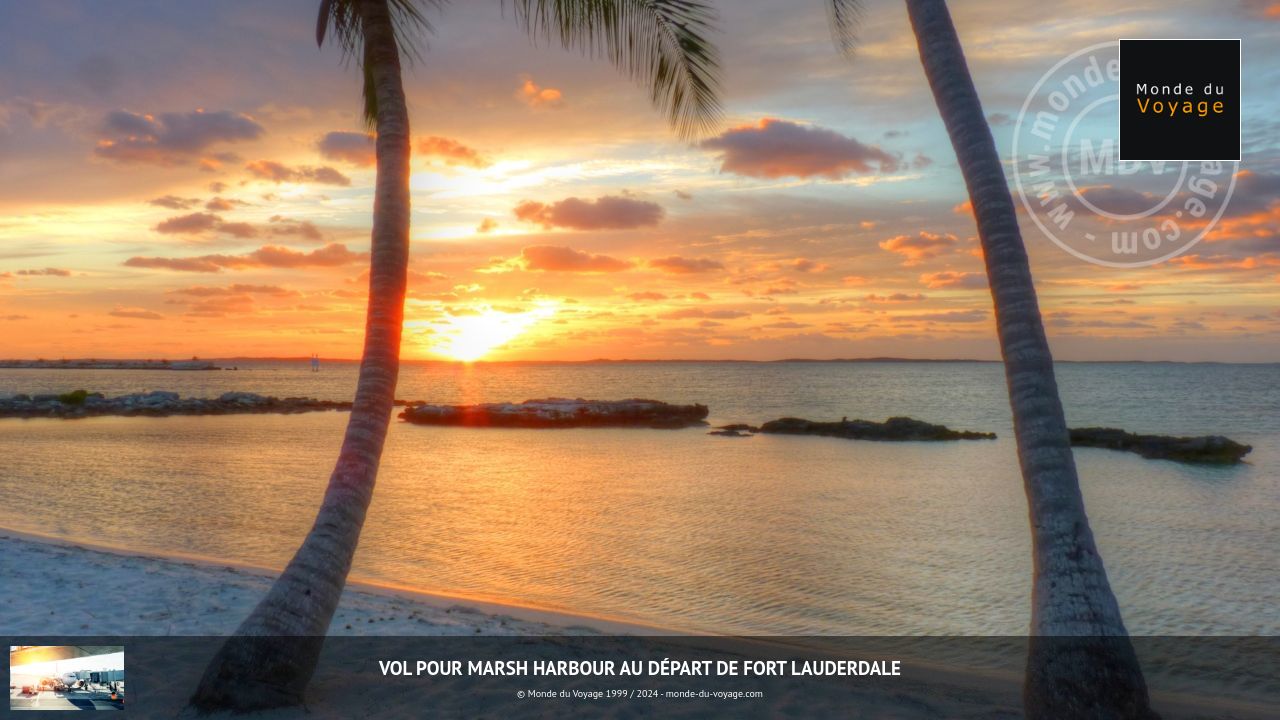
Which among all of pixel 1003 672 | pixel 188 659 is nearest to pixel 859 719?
→ pixel 1003 672

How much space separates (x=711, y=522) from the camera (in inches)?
771

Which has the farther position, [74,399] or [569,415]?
[74,399]

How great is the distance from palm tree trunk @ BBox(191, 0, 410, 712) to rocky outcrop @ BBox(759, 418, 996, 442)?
127 feet

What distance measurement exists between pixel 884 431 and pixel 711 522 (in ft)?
85.1

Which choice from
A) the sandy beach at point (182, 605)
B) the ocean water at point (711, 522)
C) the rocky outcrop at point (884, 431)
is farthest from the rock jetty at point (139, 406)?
the sandy beach at point (182, 605)

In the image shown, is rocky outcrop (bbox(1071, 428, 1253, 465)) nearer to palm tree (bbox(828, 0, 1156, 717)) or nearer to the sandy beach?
the sandy beach

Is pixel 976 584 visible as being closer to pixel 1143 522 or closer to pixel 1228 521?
pixel 1143 522

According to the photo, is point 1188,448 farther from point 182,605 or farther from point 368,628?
point 182,605

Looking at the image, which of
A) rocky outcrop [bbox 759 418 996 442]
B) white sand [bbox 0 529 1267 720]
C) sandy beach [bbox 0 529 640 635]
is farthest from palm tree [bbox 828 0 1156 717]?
rocky outcrop [bbox 759 418 996 442]

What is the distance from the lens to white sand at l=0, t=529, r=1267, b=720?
688cm

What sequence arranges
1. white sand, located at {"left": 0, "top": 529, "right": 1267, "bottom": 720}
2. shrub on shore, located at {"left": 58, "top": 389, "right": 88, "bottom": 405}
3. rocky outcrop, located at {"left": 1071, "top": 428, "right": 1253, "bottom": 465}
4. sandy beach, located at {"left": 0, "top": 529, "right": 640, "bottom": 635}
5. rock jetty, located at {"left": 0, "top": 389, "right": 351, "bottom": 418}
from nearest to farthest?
white sand, located at {"left": 0, "top": 529, "right": 1267, "bottom": 720} → sandy beach, located at {"left": 0, "top": 529, "right": 640, "bottom": 635} → rocky outcrop, located at {"left": 1071, "top": 428, "right": 1253, "bottom": 465} → rock jetty, located at {"left": 0, "top": 389, "right": 351, "bottom": 418} → shrub on shore, located at {"left": 58, "top": 389, "right": 88, "bottom": 405}

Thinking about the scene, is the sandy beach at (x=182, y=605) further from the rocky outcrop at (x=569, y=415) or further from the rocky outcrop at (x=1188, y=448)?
the rocky outcrop at (x=569, y=415)

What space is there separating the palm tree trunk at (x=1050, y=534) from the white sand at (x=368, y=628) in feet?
7.07

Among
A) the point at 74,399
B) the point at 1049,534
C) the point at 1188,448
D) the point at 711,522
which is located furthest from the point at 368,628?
the point at 74,399
